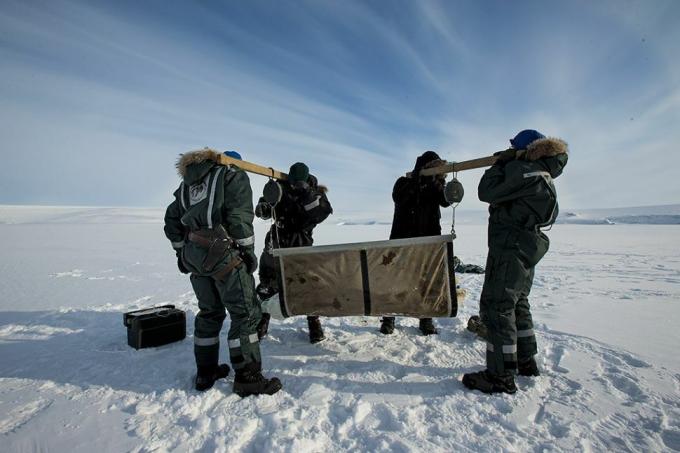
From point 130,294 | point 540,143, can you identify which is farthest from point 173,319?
point 540,143

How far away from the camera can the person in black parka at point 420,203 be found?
159 inches

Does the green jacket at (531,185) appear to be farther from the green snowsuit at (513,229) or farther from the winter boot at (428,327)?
the winter boot at (428,327)

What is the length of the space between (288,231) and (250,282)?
4.25 feet

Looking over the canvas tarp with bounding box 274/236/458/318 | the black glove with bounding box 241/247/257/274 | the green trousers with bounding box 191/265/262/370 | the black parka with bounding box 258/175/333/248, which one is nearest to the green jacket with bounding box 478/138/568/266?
the canvas tarp with bounding box 274/236/458/318

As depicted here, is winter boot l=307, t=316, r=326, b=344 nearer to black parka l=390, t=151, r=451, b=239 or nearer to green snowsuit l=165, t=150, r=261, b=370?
green snowsuit l=165, t=150, r=261, b=370

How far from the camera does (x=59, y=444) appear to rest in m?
2.12

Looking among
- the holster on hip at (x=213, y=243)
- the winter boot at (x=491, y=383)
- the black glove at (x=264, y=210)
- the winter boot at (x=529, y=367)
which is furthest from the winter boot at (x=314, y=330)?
the winter boot at (x=529, y=367)

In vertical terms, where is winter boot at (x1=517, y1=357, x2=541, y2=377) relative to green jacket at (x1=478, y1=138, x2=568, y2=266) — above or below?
below

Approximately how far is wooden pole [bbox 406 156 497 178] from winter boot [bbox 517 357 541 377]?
186 cm

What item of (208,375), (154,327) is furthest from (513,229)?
(154,327)

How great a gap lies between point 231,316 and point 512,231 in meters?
2.53

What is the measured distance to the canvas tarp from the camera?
10.1 feet

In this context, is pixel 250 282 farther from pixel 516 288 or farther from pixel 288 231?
pixel 516 288

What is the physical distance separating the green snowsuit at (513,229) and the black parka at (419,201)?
110 cm
